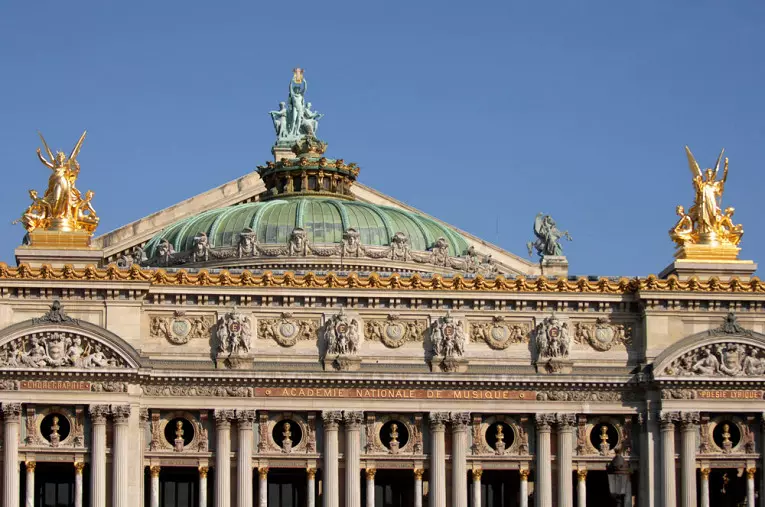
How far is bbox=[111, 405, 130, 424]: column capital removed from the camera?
83.4 metres

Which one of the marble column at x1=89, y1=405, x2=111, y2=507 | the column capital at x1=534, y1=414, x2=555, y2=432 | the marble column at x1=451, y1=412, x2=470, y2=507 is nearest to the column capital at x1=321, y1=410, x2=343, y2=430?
the marble column at x1=451, y1=412, x2=470, y2=507

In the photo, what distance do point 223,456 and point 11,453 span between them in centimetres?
759

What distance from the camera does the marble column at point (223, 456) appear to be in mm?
84125

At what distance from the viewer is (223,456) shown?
84.4 meters

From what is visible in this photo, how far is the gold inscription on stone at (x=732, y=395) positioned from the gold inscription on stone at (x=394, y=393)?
6397mm

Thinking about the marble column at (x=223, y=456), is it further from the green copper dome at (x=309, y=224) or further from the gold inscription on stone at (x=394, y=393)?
the green copper dome at (x=309, y=224)

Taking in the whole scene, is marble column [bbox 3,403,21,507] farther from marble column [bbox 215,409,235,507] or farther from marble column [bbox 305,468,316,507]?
marble column [bbox 305,468,316,507]

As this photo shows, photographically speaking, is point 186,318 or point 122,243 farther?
point 122,243

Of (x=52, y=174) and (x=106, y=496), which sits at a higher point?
(x=52, y=174)

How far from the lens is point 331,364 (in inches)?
3376

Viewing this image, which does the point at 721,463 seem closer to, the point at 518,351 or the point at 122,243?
the point at 518,351

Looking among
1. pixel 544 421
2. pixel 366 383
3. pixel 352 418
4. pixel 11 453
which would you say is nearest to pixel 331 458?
pixel 352 418

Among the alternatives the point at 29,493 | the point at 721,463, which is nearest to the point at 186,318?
the point at 29,493

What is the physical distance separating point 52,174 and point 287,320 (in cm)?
1070
